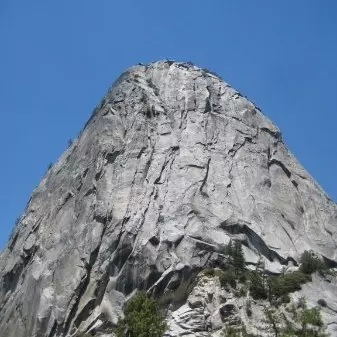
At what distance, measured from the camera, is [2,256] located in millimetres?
74438

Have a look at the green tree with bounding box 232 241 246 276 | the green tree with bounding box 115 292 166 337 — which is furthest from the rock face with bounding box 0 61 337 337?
the green tree with bounding box 115 292 166 337

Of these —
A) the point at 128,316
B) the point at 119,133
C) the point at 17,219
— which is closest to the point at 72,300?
the point at 128,316

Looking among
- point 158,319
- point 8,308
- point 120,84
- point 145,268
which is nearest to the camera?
point 158,319

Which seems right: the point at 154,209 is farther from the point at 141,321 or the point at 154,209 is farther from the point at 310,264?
the point at 141,321

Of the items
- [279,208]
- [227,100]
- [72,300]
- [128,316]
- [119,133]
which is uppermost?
[227,100]

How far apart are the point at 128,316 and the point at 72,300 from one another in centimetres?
1575

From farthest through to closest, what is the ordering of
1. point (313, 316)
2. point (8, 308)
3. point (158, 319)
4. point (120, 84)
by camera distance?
point (120, 84), point (8, 308), point (158, 319), point (313, 316)

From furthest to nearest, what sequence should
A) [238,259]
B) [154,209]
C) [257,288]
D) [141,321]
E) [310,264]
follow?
[154,209], [310,264], [238,259], [257,288], [141,321]

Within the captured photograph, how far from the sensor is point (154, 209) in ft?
194

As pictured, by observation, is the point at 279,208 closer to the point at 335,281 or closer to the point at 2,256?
the point at 335,281

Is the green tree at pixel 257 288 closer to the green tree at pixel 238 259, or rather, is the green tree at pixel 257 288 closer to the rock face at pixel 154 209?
the green tree at pixel 238 259

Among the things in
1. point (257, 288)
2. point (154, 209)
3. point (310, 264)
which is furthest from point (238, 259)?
point (154, 209)

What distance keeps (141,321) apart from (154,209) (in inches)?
805

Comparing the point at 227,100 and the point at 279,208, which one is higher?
the point at 227,100
